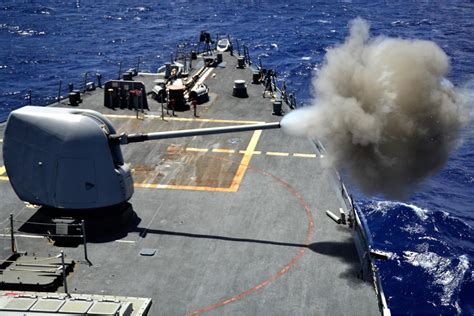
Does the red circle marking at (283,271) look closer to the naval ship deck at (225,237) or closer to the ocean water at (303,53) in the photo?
the naval ship deck at (225,237)

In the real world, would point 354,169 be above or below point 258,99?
above

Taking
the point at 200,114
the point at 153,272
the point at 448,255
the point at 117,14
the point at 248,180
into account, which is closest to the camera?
the point at 153,272

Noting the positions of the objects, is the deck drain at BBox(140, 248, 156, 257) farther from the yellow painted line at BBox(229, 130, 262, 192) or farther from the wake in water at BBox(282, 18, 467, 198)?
the wake in water at BBox(282, 18, 467, 198)

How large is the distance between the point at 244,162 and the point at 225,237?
697 cm

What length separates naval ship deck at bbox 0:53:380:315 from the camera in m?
16.9

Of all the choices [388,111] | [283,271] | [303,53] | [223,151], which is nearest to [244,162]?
[223,151]

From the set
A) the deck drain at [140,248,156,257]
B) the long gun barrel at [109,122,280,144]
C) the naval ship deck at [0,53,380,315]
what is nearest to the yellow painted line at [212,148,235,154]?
the naval ship deck at [0,53,380,315]

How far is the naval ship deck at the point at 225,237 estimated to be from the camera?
16.9m

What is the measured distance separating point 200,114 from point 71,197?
1457 cm

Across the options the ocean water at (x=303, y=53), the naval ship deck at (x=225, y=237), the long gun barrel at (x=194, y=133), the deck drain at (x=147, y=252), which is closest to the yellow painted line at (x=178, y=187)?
the naval ship deck at (x=225, y=237)

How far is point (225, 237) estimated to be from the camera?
2014cm

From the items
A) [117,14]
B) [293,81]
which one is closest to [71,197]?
[293,81]

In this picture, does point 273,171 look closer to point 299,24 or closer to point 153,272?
point 153,272

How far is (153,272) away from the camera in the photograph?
1802cm
